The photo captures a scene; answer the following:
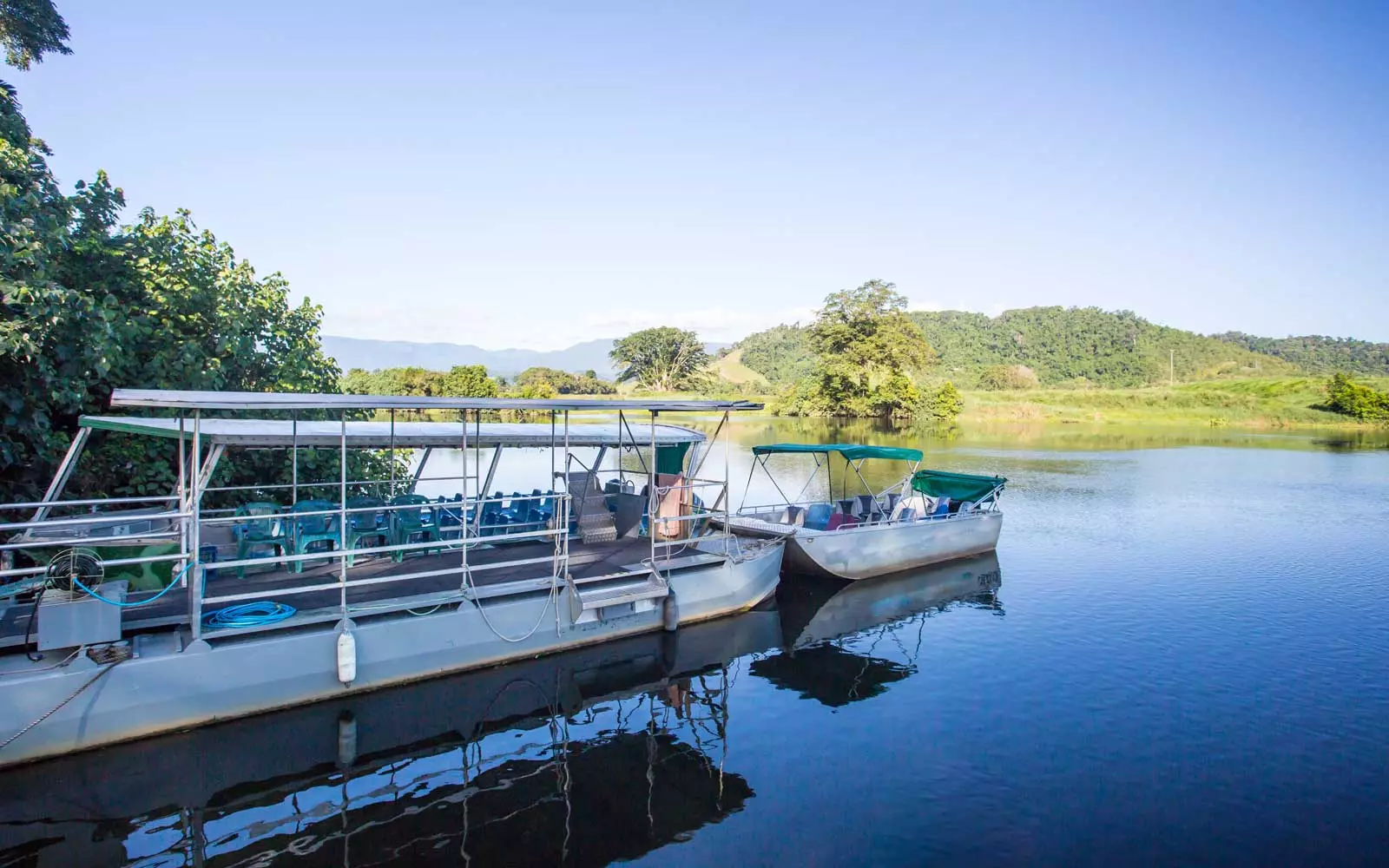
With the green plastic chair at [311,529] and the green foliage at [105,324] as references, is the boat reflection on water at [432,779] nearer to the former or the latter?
the green plastic chair at [311,529]

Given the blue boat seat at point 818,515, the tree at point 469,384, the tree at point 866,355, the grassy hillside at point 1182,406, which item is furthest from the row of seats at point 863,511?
the grassy hillside at point 1182,406

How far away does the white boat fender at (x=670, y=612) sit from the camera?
39.1 ft

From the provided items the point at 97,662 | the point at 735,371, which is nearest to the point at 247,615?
the point at 97,662

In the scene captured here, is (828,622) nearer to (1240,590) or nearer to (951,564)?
(951,564)

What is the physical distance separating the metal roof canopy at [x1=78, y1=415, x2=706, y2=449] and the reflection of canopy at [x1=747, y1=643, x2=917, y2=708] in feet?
14.2

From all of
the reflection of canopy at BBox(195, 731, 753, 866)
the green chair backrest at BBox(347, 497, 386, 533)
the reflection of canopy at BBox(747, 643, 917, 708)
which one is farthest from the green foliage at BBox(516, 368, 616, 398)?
the reflection of canopy at BBox(195, 731, 753, 866)

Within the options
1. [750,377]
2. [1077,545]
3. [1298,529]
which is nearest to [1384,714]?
[1077,545]

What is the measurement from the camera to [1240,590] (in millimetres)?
16000

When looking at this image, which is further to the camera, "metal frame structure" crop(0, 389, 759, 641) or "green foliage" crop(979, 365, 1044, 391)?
"green foliage" crop(979, 365, 1044, 391)

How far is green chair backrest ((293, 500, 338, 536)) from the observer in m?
11.6

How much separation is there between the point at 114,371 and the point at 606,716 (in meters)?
11.6

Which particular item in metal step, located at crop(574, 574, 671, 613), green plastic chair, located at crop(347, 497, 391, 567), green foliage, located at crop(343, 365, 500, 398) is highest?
green foliage, located at crop(343, 365, 500, 398)

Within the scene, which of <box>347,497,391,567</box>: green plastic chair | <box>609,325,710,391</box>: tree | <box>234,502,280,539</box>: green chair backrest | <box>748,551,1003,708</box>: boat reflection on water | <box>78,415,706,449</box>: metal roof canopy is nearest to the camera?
<box>78,415,706,449</box>: metal roof canopy

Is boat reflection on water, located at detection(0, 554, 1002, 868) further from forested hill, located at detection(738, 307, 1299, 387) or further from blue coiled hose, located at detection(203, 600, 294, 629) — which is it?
forested hill, located at detection(738, 307, 1299, 387)
